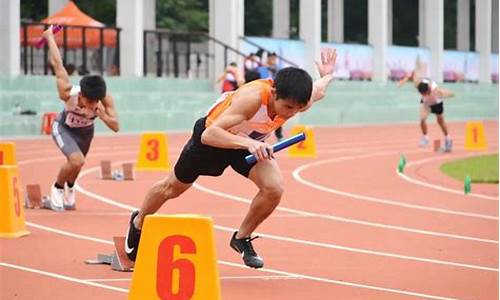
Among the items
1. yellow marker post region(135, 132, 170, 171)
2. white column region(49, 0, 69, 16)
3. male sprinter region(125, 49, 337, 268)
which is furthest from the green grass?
white column region(49, 0, 69, 16)

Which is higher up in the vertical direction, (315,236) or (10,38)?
(10,38)

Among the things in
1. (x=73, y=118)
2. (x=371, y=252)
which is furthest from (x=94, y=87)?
(x=371, y=252)

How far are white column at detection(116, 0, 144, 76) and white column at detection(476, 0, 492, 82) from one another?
24977 mm

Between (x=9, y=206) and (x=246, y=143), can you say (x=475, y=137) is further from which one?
(x=246, y=143)

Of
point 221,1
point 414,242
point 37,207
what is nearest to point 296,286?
point 414,242

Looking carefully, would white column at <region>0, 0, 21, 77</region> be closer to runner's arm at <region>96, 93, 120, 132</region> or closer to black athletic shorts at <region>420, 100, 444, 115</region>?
black athletic shorts at <region>420, 100, 444, 115</region>

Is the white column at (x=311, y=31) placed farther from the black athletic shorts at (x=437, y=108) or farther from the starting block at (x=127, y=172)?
the starting block at (x=127, y=172)

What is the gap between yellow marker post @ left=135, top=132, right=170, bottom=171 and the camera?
2323 centimetres

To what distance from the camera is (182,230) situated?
27.5 ft

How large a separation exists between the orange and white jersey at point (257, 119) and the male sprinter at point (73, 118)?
163 inches

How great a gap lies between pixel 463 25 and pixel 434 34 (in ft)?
31.0

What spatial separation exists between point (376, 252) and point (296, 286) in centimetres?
235

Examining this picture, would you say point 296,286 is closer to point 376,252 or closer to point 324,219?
point 376,252

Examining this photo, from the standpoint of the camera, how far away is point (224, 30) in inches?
1640
